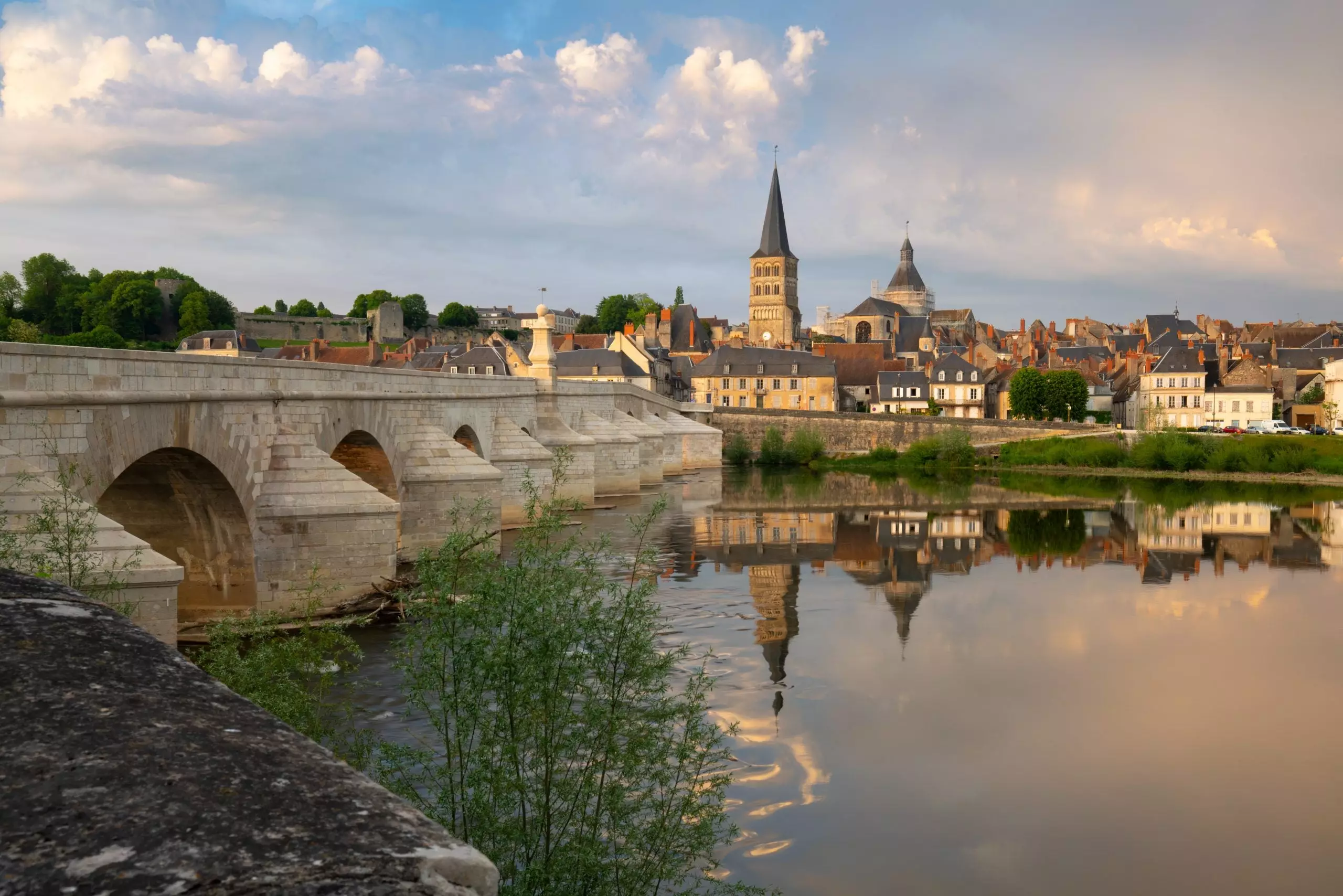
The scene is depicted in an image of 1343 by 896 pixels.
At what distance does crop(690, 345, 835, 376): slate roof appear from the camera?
65812 mm

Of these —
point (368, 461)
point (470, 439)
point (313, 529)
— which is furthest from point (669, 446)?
point (313, 529)

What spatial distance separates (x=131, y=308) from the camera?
7269 centimetres

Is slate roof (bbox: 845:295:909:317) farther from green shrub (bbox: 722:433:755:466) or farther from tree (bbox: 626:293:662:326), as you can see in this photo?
green shrub (bbox: 722:433:755:466)

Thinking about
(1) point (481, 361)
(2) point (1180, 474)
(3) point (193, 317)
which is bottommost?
(2) point (1180, 474)

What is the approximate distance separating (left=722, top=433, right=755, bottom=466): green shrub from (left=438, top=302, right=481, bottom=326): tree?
57.4m

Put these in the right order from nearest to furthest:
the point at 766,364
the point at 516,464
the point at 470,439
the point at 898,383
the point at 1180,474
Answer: the point at 470,439, the point at 516,464, the point at 1180,474, the point at 766,364, the point at 898,383

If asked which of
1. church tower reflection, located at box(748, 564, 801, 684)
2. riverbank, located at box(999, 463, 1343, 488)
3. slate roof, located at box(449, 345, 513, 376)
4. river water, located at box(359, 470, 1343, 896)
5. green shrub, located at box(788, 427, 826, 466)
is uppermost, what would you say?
slate roof, located at box(449, 345, 513, 376)

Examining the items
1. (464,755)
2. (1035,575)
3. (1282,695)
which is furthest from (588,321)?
(464,755)

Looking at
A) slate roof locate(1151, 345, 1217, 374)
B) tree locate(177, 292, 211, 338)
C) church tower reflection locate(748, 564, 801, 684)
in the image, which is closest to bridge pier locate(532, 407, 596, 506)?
church tower reflection locate(748, 564, 801, 684)

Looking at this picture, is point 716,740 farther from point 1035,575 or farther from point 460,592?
point 1035,575

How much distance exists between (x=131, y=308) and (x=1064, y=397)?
56436 mm

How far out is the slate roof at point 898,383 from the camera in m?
66.8

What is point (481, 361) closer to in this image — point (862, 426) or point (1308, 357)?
point (862, 426)

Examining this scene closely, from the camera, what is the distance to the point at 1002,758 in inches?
462
